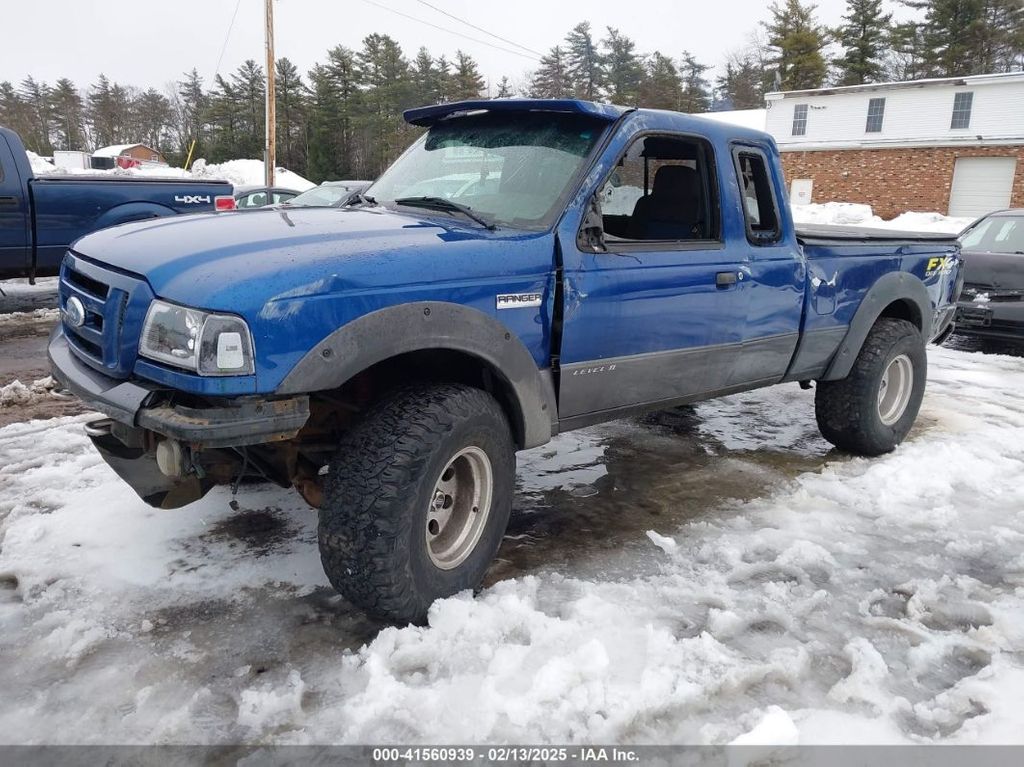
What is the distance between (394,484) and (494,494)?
568 mm

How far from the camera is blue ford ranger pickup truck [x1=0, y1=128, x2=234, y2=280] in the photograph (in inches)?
318

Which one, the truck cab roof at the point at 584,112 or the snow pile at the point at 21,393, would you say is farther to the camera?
the snow pile at the point at 21,393

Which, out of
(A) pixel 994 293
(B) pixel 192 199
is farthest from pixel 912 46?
(B) pixel 192 199

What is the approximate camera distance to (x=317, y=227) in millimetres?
2924

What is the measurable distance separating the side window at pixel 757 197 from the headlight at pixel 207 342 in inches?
109

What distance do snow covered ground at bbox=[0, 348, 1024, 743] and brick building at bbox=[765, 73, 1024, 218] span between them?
2968 cm

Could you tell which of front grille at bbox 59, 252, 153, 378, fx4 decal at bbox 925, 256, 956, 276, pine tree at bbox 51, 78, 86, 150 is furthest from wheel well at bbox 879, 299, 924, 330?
pine tree at bbox 51, 78, 86, 150

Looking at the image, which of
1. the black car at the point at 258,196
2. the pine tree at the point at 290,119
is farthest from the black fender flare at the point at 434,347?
the pine tree at the point at 290,119

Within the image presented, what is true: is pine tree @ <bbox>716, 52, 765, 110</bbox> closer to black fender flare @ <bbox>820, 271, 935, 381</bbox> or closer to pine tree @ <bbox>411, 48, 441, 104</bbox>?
pine tree @ <bbox>411, 48, 441, 104</bbox>

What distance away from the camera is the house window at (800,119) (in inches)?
1314

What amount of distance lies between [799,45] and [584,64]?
1855cm

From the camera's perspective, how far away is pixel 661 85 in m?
50.6

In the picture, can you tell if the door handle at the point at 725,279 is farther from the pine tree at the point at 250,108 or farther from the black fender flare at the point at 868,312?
the pine tree at the point at 250,108

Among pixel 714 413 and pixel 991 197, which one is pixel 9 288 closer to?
pixel 714 413
